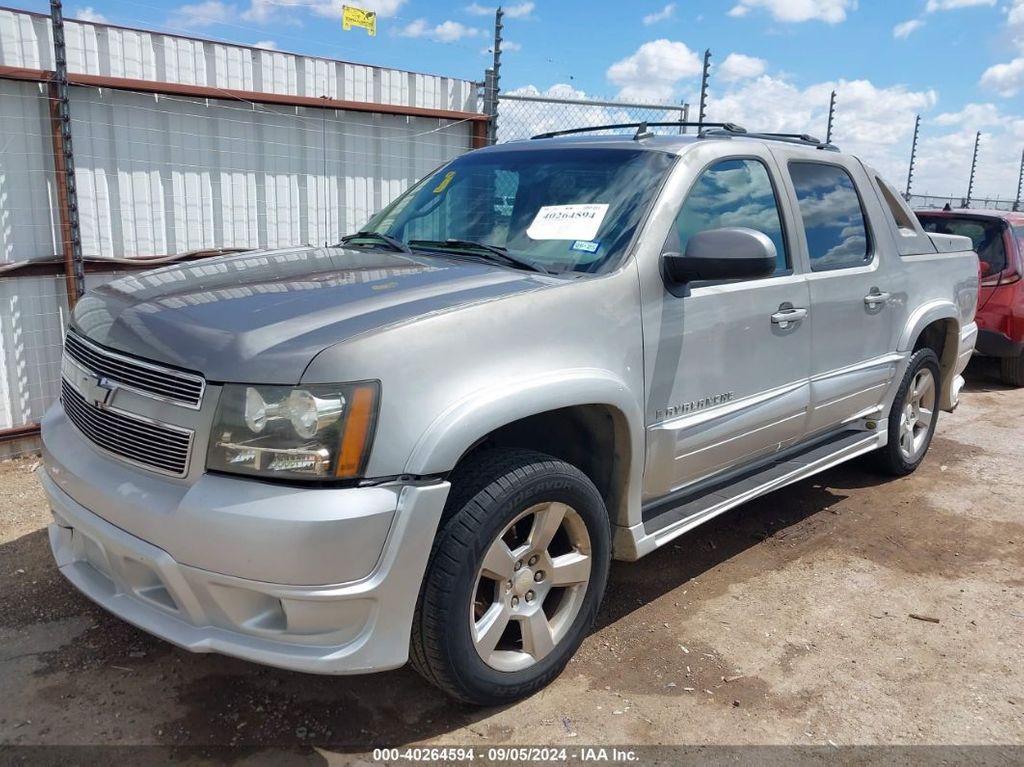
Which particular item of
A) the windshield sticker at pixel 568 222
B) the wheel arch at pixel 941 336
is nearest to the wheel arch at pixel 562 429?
the windshield sticker at pixel 568 222

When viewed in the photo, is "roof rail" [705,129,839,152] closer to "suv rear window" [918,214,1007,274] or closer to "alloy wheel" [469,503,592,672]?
"alloy wheel" [469,503,592,672]

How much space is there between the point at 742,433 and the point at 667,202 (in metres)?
1.06

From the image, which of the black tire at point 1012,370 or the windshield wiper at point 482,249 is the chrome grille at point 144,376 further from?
the black tire at point 1012,370

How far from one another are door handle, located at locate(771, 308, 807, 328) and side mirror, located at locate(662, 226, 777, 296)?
0.61 metres

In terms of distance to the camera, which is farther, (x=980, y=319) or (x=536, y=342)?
(x=980, y=319)

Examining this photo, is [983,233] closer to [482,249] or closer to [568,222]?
[568,222]

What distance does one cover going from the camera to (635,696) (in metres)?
2.90

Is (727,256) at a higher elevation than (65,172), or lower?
lower

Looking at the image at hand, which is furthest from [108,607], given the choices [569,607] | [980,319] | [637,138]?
[980,319]

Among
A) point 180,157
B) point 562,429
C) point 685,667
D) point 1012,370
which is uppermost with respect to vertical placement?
point 180,157

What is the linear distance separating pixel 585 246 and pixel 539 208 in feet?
1.26

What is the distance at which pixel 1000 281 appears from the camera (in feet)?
26.0

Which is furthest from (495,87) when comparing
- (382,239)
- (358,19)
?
(382,239)

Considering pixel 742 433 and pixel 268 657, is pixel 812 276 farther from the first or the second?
pixel 268 657
